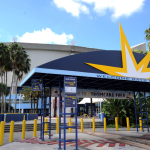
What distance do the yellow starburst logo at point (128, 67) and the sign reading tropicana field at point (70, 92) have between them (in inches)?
67.4

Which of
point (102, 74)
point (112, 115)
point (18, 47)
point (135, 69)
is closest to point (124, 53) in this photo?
point (135, 69)

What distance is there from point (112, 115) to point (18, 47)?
23324 mm

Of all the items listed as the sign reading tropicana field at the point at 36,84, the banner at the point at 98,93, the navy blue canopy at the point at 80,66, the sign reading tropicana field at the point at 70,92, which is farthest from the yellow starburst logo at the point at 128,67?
the sign reading tropicana field at the point at 36,84

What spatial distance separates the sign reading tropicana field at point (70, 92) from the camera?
794 cm

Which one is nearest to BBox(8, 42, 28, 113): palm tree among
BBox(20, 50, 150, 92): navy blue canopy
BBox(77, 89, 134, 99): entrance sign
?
BBox(77, 89, 134, 99): entrance sign

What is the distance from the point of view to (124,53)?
10117 millimetres

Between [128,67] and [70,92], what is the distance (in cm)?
400

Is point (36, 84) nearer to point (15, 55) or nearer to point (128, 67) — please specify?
point (128, 67)

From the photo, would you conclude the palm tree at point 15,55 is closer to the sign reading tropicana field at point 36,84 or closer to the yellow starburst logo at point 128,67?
the sign reading tropicana field at point 36,84

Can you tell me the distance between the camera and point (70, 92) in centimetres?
806

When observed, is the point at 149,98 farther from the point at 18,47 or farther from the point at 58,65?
the point at 18,47

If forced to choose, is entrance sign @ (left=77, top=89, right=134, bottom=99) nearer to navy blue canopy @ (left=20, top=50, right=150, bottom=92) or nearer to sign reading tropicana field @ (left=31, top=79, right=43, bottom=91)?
sign reading tropicana field @ (left=31, top=79, right=43, bottom=91)

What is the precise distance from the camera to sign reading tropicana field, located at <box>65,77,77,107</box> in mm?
7941

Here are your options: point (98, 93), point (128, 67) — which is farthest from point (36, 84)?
point (128, 67)
